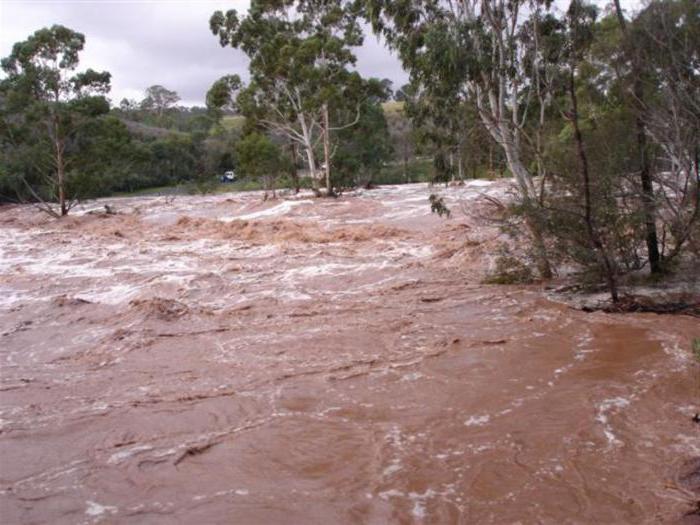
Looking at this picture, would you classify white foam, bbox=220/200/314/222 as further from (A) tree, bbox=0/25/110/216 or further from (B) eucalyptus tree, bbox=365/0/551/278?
(B) eucalyptus tree, bbox=365/0/551/278

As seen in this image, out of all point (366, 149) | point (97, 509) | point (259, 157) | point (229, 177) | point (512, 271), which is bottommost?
point (97, 509)

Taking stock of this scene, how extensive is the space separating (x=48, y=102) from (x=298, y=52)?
12.1m

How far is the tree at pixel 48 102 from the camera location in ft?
98.7

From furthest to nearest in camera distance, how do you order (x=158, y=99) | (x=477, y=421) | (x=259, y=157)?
1. (x=158, y=99)
2. (x=259, y=157)
3. (x=477, y=421)

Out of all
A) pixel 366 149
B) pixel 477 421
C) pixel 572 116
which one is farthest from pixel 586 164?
pixel 366 149

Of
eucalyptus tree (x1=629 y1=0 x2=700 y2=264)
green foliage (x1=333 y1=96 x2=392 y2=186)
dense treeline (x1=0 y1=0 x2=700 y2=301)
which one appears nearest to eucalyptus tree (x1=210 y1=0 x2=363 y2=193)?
green foliage (x1=333 y1=96 x2=392 y2=186)

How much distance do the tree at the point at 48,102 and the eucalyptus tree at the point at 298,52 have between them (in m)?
6.76

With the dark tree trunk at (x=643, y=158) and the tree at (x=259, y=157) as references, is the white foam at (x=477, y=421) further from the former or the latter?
the tree at (x=259, y=157)

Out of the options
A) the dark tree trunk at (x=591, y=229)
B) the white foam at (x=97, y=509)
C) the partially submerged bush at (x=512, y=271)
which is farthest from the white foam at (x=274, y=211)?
the white foam at (x=97, y=509)

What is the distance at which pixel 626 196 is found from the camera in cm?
948

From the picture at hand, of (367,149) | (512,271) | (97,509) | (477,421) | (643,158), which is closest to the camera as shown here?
(97,509)

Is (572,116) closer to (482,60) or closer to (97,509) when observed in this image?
(482,60)

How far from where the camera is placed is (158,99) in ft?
350

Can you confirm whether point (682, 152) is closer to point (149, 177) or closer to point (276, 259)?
point (276, 259)
